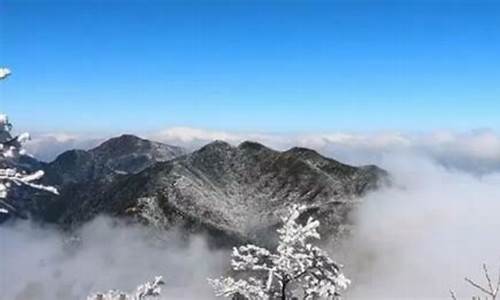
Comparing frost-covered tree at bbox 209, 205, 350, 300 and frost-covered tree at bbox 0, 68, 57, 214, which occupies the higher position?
frost-covered tree at bbox 0, 68, 57, 214


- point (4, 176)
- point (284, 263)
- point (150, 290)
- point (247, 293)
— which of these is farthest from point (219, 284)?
point (4, 176)

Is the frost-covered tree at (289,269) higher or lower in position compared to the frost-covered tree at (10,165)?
lower

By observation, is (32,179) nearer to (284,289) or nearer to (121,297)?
(121,297)

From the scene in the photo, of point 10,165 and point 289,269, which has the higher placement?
point 10,165

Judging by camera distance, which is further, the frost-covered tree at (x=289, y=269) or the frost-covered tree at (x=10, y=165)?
→ the frost-covered tree at (x=289, y=269)
